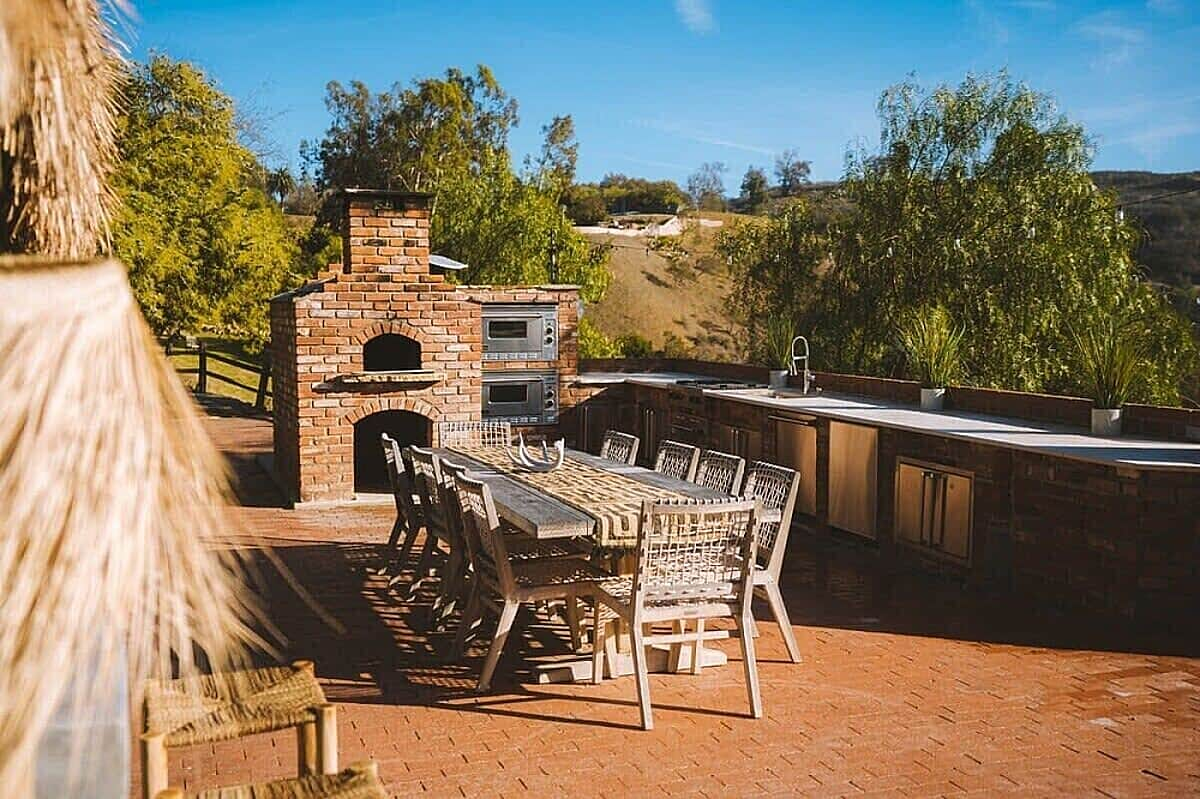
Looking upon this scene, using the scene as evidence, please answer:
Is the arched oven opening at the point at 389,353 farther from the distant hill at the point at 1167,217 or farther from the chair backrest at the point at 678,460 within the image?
the distant hill at the point at 1167,217

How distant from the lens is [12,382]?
758mm

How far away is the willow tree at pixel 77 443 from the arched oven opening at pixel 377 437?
1127 cm

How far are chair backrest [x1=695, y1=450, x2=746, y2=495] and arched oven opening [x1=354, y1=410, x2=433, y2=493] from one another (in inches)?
239

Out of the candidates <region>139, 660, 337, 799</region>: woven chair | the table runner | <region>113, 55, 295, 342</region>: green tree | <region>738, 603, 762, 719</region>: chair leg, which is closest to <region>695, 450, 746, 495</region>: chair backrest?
the table runner

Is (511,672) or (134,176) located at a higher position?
(134,176)

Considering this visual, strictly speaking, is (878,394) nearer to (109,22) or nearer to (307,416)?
(307,416)

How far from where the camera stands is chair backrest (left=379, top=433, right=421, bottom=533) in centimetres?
716

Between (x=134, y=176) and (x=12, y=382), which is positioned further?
(x=134, y=176)

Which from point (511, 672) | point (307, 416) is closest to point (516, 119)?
point (307, 416)

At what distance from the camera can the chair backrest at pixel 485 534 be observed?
201 inches

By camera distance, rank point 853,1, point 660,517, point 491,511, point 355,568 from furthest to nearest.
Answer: point 853,1 → point 355,568 → point 491,511 → point 660,517

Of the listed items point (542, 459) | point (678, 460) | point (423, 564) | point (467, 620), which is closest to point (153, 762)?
point (467, 620)

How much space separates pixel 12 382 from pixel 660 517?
13.1 feet

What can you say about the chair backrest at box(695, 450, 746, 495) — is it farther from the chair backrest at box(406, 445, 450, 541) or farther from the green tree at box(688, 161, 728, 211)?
the green tree at box(688, 161, 728, 211)
